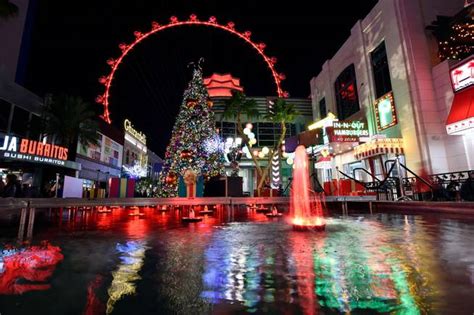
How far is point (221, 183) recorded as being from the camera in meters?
16.5

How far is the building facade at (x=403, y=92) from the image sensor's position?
1511 cm

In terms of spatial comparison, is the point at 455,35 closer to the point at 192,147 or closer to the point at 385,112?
the point at 385,112

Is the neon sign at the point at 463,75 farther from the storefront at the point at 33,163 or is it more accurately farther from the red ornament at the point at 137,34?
the red ornament at the point at 137,34

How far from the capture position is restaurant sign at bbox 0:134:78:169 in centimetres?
1805

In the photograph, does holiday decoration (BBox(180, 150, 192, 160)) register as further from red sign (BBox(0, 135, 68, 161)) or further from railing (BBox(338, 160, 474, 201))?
red sign (BBox(0, 135, 68, 161))

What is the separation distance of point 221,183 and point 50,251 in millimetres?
12697

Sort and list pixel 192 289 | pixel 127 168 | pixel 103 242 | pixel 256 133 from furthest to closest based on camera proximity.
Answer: pixel 127 168 < pixel 256 133 < pixel 103 242 < pixel 192 289

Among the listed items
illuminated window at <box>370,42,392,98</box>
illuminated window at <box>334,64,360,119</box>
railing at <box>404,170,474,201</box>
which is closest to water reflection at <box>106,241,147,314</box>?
railing at <box>404,170,474,201</box>

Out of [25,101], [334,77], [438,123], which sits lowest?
[438,123]

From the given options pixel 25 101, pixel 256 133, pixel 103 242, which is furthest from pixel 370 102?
pixel 25 101

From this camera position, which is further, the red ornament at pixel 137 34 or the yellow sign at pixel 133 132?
the yellow sign at pixel 133 132

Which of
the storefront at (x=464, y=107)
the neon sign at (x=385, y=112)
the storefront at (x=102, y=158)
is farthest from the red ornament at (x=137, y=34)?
the storefront at (x=464, y=107)

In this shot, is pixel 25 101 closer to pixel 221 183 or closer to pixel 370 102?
pixel 221 183

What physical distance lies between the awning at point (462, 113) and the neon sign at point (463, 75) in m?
0.32
